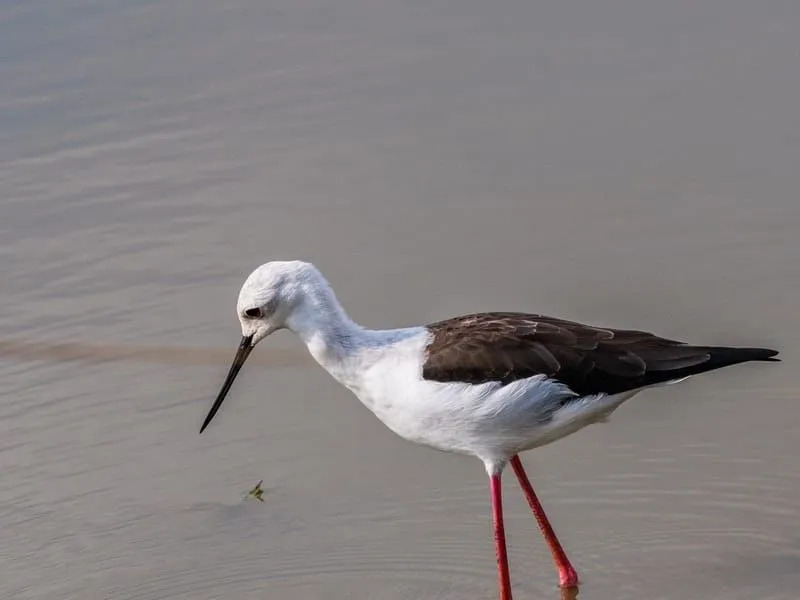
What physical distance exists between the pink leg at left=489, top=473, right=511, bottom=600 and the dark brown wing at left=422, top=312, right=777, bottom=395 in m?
0.49

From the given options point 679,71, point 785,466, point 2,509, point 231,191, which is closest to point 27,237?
point 231,191

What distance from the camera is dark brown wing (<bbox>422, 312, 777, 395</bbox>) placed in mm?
6555

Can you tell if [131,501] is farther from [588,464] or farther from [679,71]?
[679,71]

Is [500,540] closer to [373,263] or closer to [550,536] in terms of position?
[550,536]

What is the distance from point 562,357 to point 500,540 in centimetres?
79


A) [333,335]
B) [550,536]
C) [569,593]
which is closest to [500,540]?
[550,536]

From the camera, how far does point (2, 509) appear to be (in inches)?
291

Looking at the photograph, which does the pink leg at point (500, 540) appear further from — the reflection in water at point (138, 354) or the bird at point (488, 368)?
the reflection in water at point (138, 354)

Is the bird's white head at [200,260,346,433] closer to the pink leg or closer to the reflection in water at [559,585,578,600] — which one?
the pink leg

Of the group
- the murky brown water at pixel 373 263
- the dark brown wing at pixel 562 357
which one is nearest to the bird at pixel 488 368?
the dark brown wing at pixel 562 357

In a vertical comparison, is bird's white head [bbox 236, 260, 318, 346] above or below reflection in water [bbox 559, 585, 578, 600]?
above

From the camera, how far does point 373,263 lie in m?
8.91

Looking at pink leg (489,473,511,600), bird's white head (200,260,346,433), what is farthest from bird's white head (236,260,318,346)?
pink leg (489,473,511,600)

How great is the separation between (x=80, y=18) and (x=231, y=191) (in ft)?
9.86
